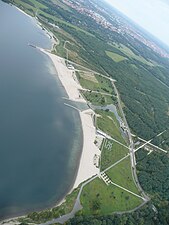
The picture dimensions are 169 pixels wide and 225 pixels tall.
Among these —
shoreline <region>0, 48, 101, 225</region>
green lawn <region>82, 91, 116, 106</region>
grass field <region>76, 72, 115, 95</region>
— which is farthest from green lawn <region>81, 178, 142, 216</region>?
grass field <region>76, 72, 115, 95</region>

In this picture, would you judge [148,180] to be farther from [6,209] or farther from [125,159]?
[6,209]

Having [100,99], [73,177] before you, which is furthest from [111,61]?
[73,177]

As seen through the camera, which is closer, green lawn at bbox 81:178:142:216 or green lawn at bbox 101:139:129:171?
green lawn at bbox 81:178:142:216

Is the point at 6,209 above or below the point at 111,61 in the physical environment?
above

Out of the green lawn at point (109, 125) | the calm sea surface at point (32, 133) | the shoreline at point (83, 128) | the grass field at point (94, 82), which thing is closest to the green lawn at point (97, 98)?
the shoreline at point (83, 128)

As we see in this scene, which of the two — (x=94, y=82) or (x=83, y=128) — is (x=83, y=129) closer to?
(x=83, y=128)

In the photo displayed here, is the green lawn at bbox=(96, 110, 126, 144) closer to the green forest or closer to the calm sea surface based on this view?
the green forest

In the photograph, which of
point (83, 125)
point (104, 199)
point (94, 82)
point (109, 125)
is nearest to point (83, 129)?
point (83, 125)
